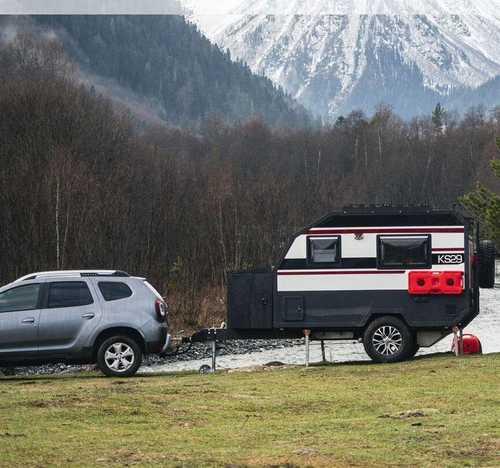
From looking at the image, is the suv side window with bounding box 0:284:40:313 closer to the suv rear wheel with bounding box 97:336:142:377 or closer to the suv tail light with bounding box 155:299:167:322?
the suv rear wheel with bounding box 97:336:142:377

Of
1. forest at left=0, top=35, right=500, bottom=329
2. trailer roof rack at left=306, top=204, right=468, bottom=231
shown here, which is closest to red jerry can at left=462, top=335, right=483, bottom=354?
trailer roof rack at left=306, top=204, right=468, bottom=231

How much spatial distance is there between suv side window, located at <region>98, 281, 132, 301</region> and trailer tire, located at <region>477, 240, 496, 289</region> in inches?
264

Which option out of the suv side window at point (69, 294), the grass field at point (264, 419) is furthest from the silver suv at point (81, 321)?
the grass field at point (264, 419)

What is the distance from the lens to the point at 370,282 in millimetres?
20000

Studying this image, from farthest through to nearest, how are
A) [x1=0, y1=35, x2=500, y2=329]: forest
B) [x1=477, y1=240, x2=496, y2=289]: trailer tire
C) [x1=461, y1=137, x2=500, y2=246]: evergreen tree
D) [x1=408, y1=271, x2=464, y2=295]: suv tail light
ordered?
[x1=0, y1=35, x2=500, y2=329]: forest → [x1=461, y1=137, x2=500, y2=246]: evergreen tree → [x1=477, y1=240, x2=496, y2=289]: trailer tire → [x1=408, y1=271, x2=464, y2=295]: suv tail light

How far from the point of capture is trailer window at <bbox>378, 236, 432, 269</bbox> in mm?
19891

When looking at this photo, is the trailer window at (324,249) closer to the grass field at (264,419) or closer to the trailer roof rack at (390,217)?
the trailer roof rack at (390,217)

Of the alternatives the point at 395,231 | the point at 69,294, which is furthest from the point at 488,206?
the point at 69,294

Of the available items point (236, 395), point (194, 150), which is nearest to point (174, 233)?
point (236, 395)

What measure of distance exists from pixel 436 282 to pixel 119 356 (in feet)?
18.0

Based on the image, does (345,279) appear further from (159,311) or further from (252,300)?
(159,311)

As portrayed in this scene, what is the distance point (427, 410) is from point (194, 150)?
147626 millimetres

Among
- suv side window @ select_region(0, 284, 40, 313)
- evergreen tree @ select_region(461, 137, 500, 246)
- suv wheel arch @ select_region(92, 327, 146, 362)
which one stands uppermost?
evergreen tree @ select_region(461, 137, 500, 246)

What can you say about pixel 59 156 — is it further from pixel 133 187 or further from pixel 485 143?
pixel 485 143
